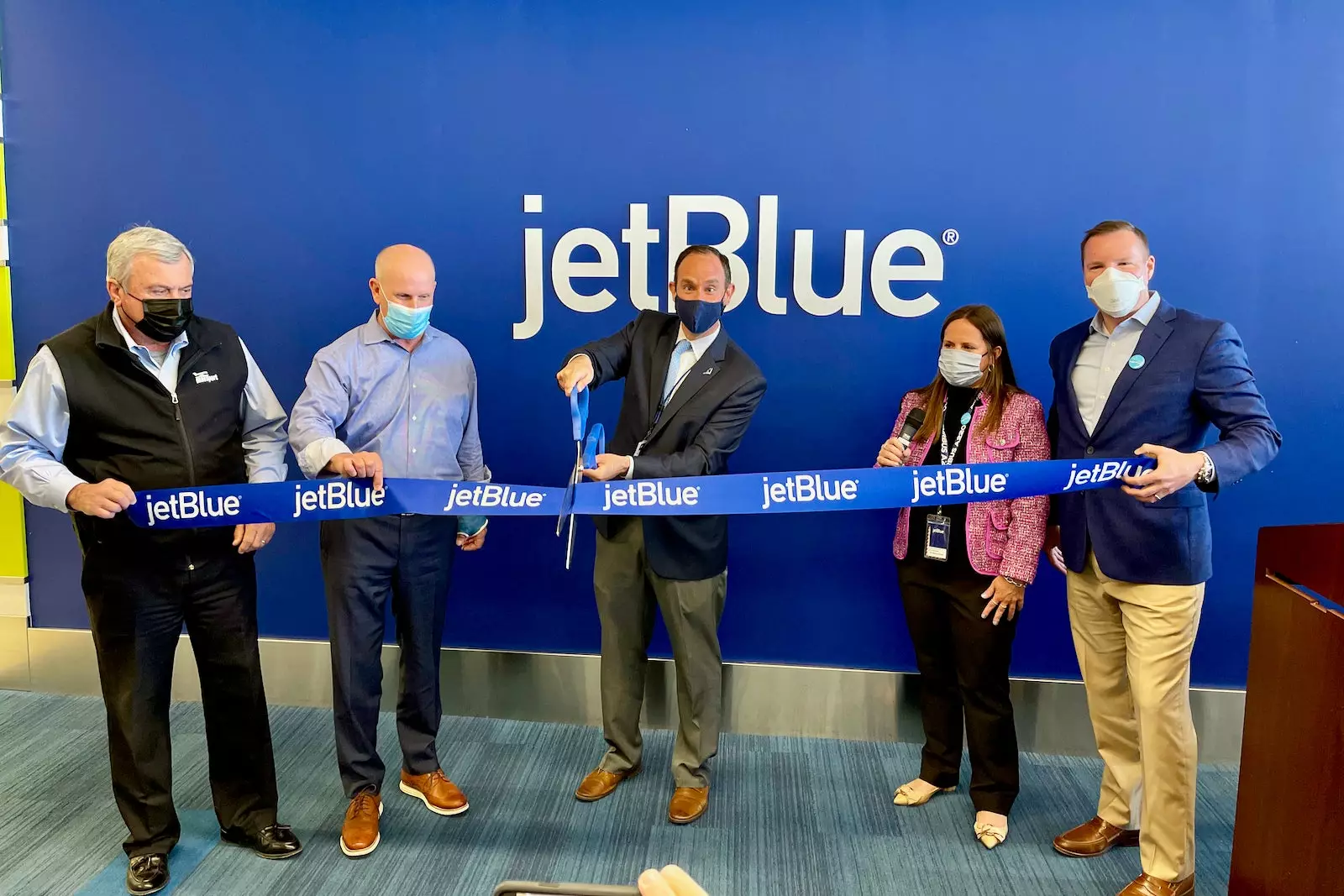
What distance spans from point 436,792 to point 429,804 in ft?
0.16

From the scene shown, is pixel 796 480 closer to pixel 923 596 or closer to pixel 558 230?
pixel 923 596

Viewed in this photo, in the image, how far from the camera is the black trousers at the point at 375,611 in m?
2.96

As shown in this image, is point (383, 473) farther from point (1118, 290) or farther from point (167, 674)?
point (1118, 290)

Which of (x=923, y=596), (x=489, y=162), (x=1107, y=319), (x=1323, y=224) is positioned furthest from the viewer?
(x=489, y=162)

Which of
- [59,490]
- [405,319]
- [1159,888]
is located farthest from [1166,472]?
[59,490]

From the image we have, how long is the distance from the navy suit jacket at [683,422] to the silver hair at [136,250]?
3.98 feet

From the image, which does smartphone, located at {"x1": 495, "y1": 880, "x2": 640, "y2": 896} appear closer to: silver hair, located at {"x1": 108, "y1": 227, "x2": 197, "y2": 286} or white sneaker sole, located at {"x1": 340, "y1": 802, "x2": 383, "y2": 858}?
white sneaker sole, located at {"x1": 340, "y1": 802, "x2": 383, "y2": 858}

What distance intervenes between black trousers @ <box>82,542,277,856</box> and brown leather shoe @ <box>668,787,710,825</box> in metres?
1.29

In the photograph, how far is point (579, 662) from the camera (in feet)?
12.7

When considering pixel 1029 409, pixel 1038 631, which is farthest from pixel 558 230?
pixel 1038 631

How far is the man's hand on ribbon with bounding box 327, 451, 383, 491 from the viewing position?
2.75m

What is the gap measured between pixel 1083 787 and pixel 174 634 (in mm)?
3149

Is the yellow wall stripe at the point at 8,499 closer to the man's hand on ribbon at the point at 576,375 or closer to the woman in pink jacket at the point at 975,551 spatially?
the man's hand on ribbon at the point at 576,375

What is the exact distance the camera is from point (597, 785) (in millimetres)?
3270
